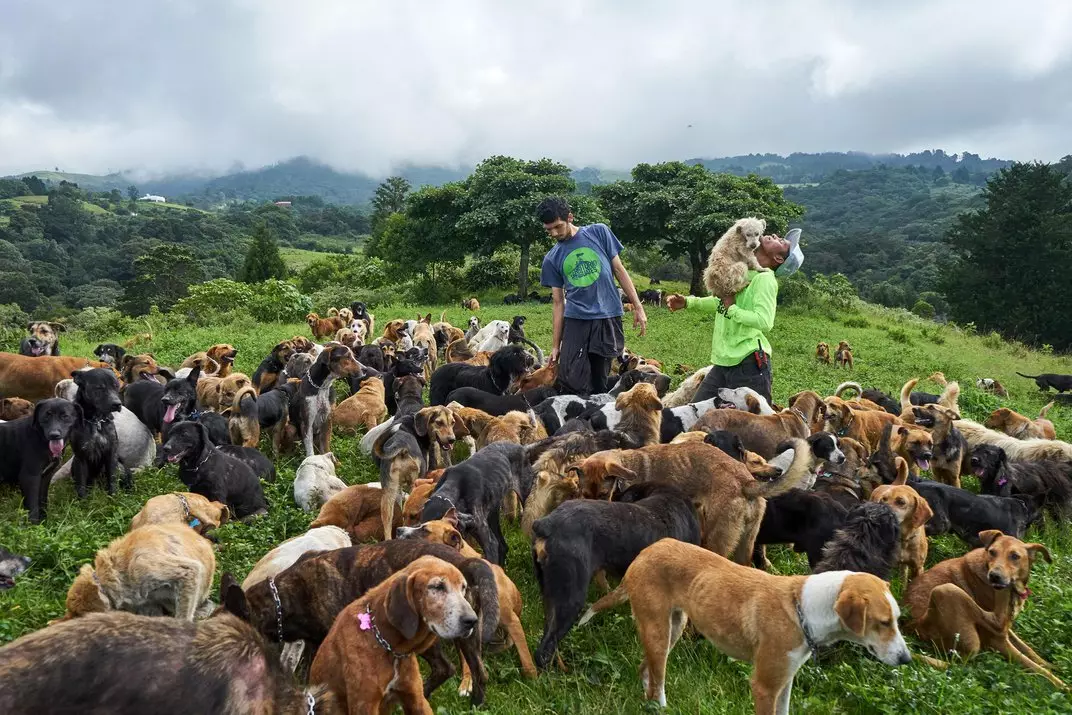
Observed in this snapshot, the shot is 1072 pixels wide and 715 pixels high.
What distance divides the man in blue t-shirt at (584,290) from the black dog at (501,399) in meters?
0.65

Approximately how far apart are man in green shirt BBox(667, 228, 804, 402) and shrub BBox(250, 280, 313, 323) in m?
19.6

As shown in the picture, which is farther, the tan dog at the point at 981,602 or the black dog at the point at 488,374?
the black dog at the point at 488,374

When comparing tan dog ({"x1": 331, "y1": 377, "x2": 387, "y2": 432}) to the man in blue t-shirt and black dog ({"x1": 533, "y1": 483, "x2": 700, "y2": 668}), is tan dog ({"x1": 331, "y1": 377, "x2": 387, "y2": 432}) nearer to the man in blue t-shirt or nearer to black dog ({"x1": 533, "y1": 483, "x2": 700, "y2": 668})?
the man in blue t-shirt

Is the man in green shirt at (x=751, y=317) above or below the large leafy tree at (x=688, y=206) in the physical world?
below

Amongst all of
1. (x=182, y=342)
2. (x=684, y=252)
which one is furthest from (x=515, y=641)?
(x=684, y=252)

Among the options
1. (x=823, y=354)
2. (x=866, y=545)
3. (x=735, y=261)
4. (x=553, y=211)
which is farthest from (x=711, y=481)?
(x=823, y=354)

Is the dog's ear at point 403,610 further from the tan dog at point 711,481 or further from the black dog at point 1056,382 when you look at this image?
the black dog at point 1056,382

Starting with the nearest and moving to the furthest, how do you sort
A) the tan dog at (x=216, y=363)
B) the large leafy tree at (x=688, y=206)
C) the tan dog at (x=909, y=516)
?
the tan dog at (x=909, y=516) < the tan dog at (x=216, y=363) < the large leafy tree at (x=688, y=206)

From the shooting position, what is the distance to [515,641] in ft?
13.6

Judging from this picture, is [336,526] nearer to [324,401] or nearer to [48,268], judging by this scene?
[324,401]

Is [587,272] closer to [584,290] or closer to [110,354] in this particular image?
[584,290]

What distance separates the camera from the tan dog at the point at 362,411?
9227 millimetres

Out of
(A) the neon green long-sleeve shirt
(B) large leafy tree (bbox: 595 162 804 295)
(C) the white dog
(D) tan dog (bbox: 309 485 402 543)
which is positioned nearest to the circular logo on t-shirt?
(A) the neon green long-sleeve shirt

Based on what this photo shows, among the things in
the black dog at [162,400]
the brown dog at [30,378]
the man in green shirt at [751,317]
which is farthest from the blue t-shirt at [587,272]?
the brown dog at [30,378]
